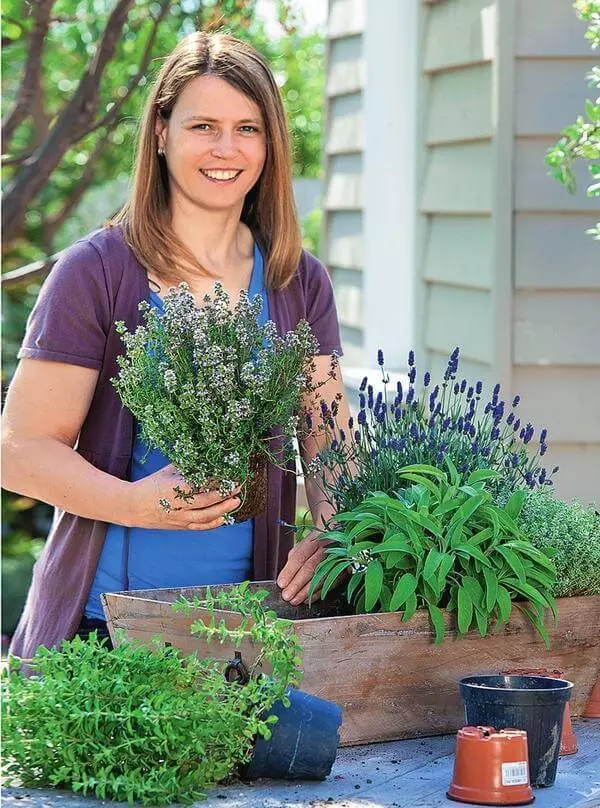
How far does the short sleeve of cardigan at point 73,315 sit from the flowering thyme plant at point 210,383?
22 cm

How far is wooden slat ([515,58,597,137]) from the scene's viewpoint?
3488 mm

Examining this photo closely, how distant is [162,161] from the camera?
249cm

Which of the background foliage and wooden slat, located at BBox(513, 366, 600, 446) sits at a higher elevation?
the background foliage

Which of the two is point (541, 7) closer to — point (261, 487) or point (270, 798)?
point (261, 487)

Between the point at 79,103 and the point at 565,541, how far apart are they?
8.80 ft

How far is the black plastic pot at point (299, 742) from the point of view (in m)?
1.81

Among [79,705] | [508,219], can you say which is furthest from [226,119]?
[508,219]

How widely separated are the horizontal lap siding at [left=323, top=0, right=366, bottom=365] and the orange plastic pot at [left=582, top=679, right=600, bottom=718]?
2.80 m

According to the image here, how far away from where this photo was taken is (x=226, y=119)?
238 cm

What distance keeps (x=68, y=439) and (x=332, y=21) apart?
351 cm

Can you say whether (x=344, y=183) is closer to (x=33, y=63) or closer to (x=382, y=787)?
(x=33, y=63)

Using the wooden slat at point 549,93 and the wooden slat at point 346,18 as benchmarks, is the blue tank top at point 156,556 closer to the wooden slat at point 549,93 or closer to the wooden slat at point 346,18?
the wooden slat at point 549,93

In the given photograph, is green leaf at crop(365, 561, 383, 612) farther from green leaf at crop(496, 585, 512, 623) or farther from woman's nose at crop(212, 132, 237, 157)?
woman's nose at crop(212, 132, 237, 157)

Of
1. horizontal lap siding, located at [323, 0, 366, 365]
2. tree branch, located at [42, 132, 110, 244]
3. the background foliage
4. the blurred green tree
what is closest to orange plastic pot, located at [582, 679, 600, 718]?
the blurred green tree
